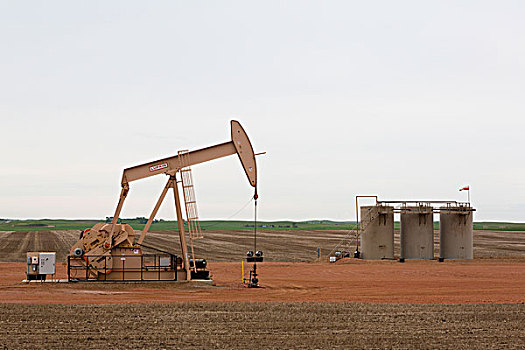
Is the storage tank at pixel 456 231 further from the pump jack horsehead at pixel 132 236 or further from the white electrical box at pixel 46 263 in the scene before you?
the white electrical box at pixel 46 263

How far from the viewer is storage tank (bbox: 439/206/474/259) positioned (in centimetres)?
4428

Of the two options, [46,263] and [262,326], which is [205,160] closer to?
[46,263]

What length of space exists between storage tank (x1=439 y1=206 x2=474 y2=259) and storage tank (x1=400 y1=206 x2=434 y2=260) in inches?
42.3

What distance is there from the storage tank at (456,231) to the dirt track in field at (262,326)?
2384 cm

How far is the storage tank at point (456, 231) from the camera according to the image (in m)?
44.3

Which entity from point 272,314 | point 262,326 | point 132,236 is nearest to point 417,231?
point 132,236

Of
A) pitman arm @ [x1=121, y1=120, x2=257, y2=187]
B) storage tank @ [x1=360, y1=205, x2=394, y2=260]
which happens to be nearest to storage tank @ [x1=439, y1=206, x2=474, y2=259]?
storage tank @ [x1=360, y1=205, x2=394, y2=260]

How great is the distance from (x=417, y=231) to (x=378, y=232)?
8.64 feet

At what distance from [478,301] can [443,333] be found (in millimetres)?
7060

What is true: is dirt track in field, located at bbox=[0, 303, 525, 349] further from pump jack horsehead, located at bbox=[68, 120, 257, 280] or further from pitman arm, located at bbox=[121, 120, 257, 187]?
pitman arm, located at bbox=[121, 120, 257, 187]

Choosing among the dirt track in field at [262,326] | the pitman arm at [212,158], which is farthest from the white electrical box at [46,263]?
the dirt track in field at [262,326]

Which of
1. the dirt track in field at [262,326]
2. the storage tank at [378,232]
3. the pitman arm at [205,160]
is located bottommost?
the dirt track in field at [262,326]

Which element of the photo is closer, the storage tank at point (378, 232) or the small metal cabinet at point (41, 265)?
the small metal cabinet at point (41, 265)

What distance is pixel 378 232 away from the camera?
43281 mm
